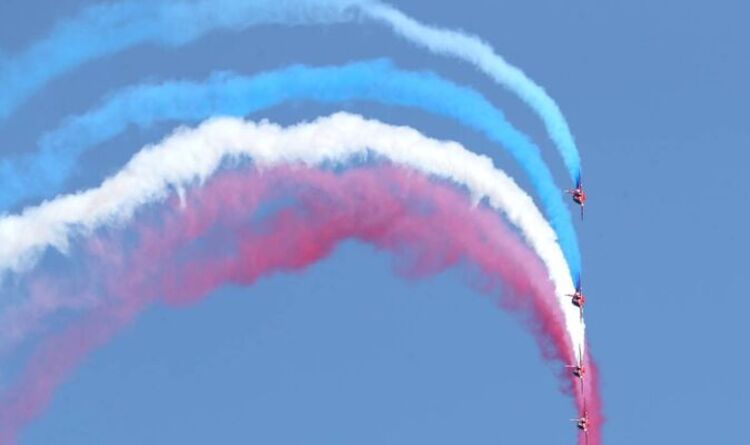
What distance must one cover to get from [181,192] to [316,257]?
3.47 metres

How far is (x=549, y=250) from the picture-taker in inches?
3664

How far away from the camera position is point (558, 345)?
308 ft

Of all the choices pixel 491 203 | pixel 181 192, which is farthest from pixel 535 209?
pixel 181 192

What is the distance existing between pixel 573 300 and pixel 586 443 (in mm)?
3260

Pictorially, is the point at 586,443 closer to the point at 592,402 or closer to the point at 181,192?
the point at 592,402

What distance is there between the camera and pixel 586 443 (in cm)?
9400

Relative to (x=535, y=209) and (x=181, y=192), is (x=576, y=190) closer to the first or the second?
(x=535, y=209)

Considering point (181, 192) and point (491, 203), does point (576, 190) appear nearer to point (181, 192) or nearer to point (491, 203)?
point (491, 203)

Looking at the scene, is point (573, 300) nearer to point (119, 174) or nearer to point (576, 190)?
point (576, 190)

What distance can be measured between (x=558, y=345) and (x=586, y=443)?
7.45 ft

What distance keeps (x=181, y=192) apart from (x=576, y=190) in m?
9.09

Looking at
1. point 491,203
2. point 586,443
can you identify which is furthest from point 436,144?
point 586,443

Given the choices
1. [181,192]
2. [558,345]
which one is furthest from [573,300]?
[181,192]

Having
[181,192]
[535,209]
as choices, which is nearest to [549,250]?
[535,209]
